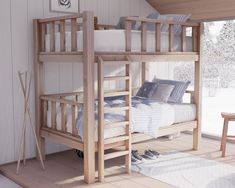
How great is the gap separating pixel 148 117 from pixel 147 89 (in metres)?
1.00

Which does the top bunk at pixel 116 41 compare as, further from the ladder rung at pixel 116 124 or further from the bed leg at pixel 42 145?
the bed leg at pixel 42 145

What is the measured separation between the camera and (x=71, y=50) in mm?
3139

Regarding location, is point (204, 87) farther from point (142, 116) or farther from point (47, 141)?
point (47, 141)

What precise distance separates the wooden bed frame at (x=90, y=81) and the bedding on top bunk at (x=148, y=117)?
58 mm

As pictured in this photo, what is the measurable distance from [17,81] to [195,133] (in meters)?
2.12

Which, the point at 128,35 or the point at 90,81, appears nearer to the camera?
the point at 90,81

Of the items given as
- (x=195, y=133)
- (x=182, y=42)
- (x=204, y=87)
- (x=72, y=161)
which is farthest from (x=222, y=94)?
(x=72, y=161)

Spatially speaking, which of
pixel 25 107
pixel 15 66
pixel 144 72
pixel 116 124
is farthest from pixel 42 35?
pixel 144 72

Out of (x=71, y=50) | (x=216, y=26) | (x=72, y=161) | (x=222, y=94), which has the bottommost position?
(x=72, y=161)

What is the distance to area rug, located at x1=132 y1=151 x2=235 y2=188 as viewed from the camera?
300 cm

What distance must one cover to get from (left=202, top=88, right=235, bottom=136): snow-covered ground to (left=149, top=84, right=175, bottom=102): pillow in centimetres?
79

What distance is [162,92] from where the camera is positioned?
422 cm

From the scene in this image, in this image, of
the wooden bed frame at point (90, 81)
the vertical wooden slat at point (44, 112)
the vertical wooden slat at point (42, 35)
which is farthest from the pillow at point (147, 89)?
the vertical wooden slat at point (42, 35)

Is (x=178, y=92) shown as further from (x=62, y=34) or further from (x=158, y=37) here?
(x=62, y=34)
